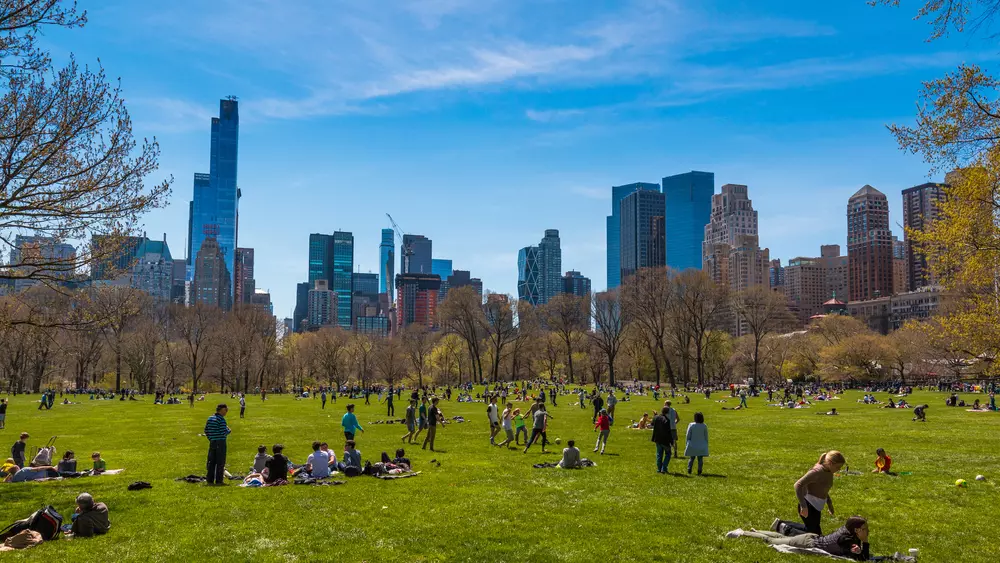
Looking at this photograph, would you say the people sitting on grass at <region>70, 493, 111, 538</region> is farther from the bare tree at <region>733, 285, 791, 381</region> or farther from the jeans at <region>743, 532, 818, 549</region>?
the bare tree at <region>733, 285, 791, 381</region>

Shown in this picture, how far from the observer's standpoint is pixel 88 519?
38.4ft

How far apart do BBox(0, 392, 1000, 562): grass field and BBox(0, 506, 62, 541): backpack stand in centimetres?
62

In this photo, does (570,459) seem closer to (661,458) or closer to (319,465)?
(661,458)

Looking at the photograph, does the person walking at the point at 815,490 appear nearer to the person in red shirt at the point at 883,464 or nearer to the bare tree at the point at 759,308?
the person in red shirt at the point at 883,464

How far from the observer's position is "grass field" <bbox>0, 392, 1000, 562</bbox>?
34.9ft

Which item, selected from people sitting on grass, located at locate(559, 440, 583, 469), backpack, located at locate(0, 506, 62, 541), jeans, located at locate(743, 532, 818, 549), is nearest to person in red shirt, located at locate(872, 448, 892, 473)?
people sitting on grass, located at locate(559, 440, 583, 469)

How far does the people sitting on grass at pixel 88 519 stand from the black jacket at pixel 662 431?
13.0 meters

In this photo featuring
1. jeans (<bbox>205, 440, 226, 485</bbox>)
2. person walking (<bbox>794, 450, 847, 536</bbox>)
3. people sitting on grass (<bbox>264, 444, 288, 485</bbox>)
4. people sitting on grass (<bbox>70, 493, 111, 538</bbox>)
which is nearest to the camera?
person walking (<bbox>794, 450, 847, 536</bbox>)

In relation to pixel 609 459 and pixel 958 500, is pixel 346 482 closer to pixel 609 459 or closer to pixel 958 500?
pixel 609 459

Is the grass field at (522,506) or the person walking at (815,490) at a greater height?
the person walking at (815,490)

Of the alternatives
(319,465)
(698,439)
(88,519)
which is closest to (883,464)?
(698,439)

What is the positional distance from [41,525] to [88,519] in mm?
704

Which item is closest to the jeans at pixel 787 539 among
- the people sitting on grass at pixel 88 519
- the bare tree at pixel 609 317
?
the people sitting on grass at pixel 88 519

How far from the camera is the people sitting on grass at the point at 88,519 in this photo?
38.0 feet
